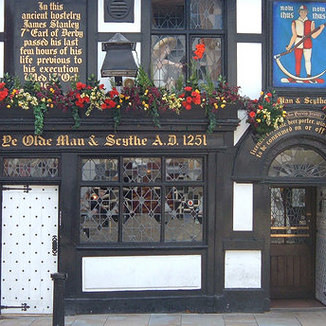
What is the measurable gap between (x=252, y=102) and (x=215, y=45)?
3.78ft

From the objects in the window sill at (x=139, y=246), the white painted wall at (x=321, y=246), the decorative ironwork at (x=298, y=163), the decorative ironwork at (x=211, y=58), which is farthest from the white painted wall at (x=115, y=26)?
the white painted wall at (x=321, y=246)

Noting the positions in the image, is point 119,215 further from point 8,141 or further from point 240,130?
point 240,130

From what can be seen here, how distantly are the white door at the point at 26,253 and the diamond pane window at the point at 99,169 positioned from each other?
711 millimetres

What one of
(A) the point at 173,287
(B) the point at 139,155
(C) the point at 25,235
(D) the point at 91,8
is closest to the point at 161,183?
(B) the point at 139,155

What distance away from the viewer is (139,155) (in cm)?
829

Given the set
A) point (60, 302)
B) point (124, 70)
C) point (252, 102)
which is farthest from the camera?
point (252, 102)

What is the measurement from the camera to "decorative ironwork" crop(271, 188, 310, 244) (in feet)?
30.6

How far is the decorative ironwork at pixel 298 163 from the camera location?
28.0ft

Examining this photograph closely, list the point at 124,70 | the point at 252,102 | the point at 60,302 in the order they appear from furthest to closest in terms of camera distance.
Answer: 1. the point at 252,102
2. the point at 124,70
3. the point at 60,302

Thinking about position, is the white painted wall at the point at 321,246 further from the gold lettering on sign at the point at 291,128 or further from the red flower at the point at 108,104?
the red flower at the point at 108,104

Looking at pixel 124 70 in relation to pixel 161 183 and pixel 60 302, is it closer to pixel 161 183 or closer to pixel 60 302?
pixel 161 183

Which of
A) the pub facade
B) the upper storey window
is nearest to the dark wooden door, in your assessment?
the pub facade

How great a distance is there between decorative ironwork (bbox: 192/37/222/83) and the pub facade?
9 cm

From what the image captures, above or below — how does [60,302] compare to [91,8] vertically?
below
